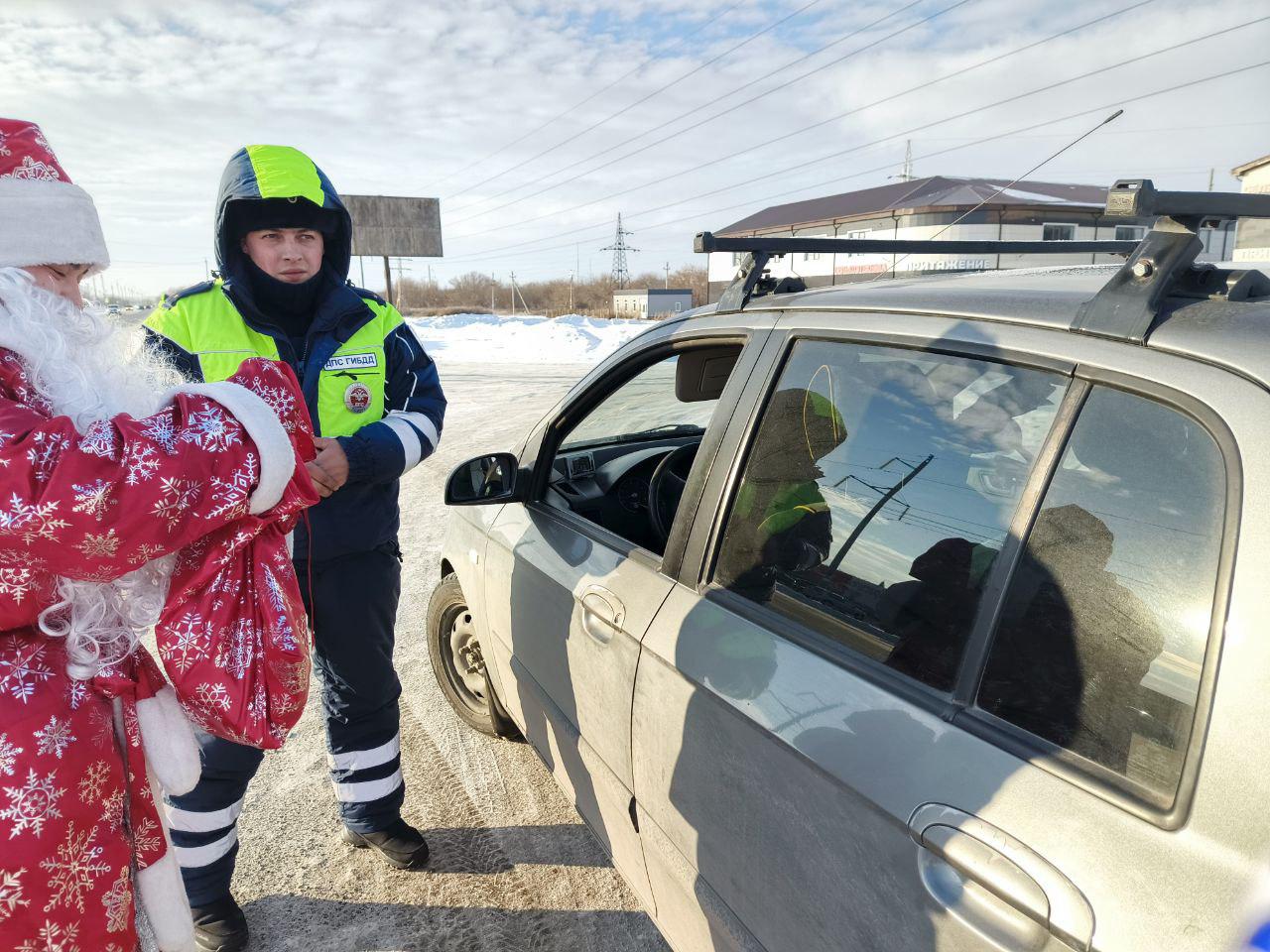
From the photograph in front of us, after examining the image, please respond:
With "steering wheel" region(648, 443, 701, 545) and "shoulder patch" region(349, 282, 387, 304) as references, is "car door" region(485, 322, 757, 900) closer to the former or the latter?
"steering wheel" region(648, 443, 701, 545)

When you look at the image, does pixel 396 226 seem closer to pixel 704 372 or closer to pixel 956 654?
pixel 704 372

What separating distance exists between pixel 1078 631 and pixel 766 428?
2.40ft

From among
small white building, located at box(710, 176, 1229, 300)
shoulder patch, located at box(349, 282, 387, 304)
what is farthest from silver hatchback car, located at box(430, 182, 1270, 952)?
small white building, located at box(710, 176, 1229, 300)

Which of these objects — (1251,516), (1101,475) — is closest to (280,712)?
(1101,475)

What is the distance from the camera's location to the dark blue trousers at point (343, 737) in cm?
216

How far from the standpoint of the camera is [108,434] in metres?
1.11

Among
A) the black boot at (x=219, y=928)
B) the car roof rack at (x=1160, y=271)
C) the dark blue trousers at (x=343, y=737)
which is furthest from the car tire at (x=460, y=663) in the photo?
the car roof rack at (x=1160, y=271)

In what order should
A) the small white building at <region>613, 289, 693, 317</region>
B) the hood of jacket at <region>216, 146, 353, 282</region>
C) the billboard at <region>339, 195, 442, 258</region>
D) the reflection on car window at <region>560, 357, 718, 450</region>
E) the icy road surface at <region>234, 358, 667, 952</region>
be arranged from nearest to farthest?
1. the hood of jacket at <region>216, 146, 353, 282</region>
2. the icy road surface at <region>234, 358, 667, 952</region>
3. the reflection on car window at <region>560, 357, 718, 450</region>
4. the billboard at <region>339, 195, 442, 258</region>
5. the small white building at <region>613, 289, 693, 317</region>

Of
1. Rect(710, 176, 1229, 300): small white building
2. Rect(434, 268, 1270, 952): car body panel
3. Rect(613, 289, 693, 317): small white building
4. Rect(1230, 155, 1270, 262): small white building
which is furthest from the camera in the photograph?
Rect(613, 289, 693, 317): small white building

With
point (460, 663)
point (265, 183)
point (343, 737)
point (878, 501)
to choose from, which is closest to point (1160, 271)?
point (878, 501)

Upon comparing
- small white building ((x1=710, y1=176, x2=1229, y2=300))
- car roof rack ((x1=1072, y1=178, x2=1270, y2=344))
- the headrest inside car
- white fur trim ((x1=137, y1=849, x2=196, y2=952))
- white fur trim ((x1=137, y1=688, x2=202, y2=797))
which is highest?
small white building ((x1=710, y1=176, x2=1229, y2=300))

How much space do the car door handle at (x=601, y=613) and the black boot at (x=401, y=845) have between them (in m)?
1.09

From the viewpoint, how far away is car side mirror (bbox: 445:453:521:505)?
2496 mm

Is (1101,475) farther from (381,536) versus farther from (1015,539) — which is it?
(381,536)
